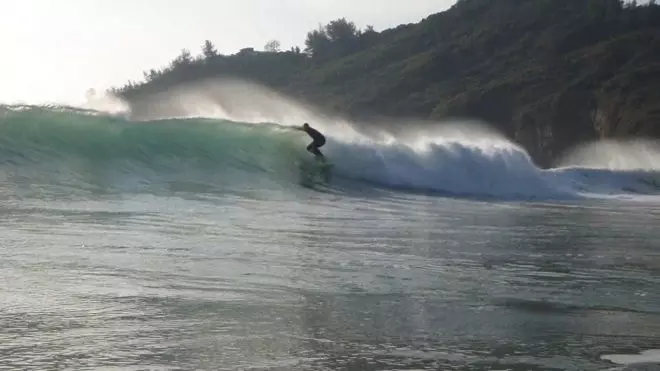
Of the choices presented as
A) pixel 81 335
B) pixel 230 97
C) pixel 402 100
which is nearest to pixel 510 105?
pixel 402 100

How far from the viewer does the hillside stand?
63.1 m

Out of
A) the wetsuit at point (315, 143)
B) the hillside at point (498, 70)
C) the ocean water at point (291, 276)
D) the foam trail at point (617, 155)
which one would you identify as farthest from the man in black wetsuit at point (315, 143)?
the hillside at point (498, 70)

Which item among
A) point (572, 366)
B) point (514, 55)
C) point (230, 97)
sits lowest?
point (572, 366)

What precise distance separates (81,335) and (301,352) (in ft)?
3.76

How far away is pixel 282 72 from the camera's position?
109188mm

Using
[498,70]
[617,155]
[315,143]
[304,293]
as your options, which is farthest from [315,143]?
[498,70]

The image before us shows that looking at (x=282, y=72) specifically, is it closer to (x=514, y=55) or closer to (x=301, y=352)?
(x=514, y=55)

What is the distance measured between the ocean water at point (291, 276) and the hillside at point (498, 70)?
146 feet

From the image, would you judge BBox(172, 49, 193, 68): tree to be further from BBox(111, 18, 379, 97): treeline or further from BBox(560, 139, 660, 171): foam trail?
BBox(560, 139, 660, 171): foam trail

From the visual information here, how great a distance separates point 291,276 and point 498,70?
78.2 m

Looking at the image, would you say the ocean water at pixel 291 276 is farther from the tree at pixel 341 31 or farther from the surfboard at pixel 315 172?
the tree at pixel 341 31

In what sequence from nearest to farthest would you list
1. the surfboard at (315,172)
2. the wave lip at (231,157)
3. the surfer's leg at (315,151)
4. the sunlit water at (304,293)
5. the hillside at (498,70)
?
the sunlit water at (304,293) → the wave lip at (231,157) → the surfboard at (315,172) → the surfer's leg at (315,151) → the hillside at (498,70)

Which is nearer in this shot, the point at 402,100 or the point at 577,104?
the point at 577,104

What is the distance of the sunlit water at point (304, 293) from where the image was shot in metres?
4.36
